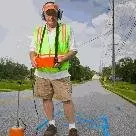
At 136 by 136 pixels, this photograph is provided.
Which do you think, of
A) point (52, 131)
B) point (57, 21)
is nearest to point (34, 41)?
point (57, 21)

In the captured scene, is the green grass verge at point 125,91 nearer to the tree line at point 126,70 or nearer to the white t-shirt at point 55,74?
the white t-shirt at point 55,74

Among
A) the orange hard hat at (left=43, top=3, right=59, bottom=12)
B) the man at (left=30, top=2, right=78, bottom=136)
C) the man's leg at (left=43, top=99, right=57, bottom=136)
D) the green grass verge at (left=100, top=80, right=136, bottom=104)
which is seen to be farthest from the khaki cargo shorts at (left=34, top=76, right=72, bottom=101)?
the green grass verge at (left=100, top=80, right=136, bottom=104)

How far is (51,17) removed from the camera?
282 inches

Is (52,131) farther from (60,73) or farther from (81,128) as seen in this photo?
(81,128)

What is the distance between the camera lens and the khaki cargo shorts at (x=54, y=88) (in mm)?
7211

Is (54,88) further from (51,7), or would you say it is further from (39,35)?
(51,7)

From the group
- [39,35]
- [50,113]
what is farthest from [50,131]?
[39,35]

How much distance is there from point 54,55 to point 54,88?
0.61 meters

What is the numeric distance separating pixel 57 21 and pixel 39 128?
251 centimetres

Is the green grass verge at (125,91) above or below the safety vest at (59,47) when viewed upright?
below

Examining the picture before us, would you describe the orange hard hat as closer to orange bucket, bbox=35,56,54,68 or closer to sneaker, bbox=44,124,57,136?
orange bucket, bbox=35,56,54,68

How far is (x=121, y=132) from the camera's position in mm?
8922

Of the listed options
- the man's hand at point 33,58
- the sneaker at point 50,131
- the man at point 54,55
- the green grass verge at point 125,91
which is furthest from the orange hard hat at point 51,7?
the green grass verge at point 125,91

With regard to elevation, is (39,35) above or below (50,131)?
above
